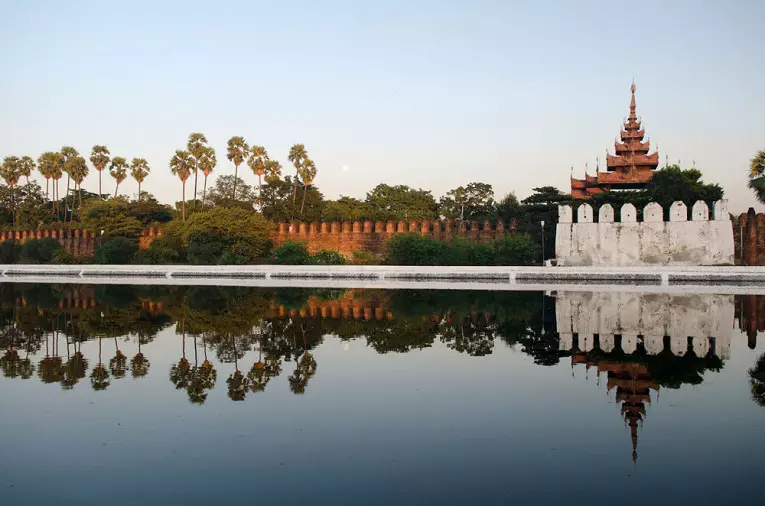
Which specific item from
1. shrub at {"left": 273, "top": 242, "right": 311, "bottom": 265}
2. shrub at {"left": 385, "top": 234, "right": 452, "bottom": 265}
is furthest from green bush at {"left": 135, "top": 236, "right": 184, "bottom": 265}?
shrub at {"left": 385, "top": 234, "right": 452, "bottom": 265}

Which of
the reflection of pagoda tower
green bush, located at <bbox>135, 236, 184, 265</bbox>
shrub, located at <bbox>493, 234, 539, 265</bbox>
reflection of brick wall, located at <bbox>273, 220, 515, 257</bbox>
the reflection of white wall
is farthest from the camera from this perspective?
green bush, located at <bbox>135, 236, 184, 265</bbox>

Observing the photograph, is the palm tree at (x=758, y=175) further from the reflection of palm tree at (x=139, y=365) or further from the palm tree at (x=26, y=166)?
the palm tree at (x=26, y=166)

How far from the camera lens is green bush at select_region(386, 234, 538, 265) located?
82.5 ft

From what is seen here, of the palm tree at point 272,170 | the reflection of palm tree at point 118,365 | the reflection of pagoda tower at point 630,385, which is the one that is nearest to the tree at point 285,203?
the palm tree at point 272,170

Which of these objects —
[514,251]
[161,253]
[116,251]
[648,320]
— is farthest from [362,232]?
[648,320]

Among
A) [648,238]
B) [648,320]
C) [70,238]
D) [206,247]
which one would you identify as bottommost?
[648,320]

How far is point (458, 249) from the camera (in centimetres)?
2606

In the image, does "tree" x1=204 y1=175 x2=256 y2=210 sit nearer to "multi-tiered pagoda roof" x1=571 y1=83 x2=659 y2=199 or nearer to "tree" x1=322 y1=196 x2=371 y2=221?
"tree" x1=322 y1=196 x2=371 y2=221

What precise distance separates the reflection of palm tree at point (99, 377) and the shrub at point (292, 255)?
62.3 ft

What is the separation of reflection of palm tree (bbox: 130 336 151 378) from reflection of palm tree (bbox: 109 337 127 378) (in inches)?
3.3

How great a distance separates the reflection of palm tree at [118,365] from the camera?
741 cm

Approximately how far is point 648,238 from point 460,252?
6.55 meters

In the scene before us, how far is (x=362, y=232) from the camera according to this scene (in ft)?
109

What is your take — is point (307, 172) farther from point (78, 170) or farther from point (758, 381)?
point (758, 381)
